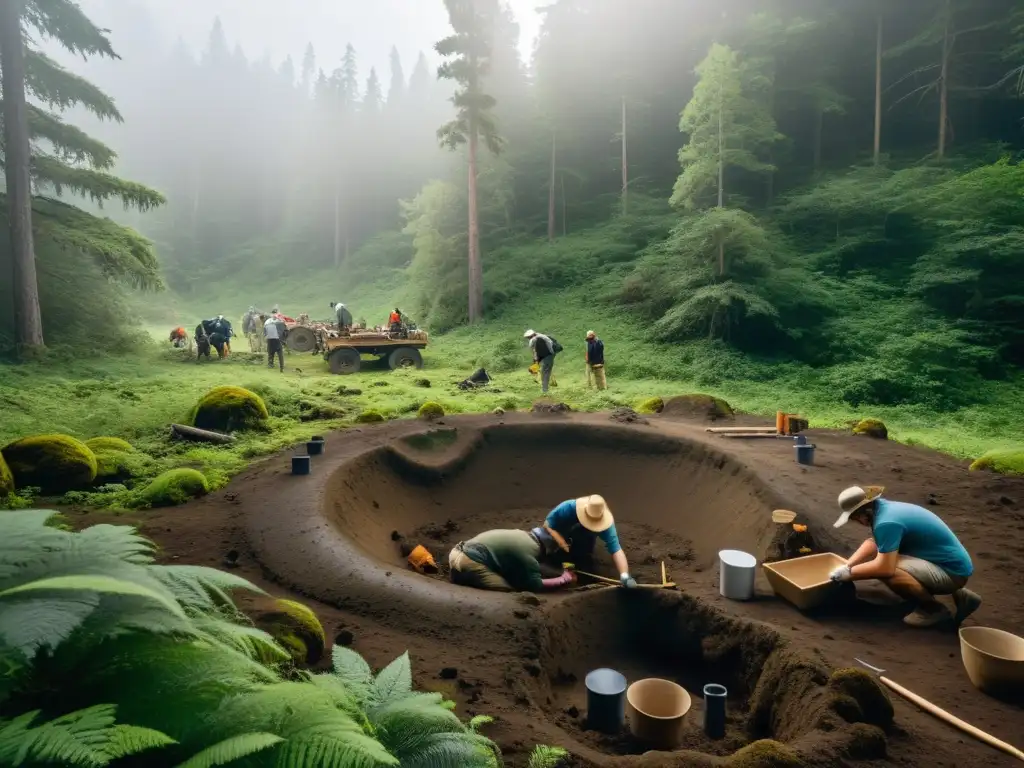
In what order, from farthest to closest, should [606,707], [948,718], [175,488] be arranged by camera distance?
1. [175,488]
2. [606,707]
3. [948,718]

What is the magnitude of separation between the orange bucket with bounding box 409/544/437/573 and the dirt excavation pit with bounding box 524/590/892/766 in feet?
7.82

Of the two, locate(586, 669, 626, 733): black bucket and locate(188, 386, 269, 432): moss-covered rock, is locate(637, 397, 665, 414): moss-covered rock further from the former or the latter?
locate(586, 669, 626, 733): black bucket

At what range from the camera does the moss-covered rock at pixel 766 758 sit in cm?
356

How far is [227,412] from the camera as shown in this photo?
11.7 meters

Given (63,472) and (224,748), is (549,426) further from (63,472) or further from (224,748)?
(224,748)

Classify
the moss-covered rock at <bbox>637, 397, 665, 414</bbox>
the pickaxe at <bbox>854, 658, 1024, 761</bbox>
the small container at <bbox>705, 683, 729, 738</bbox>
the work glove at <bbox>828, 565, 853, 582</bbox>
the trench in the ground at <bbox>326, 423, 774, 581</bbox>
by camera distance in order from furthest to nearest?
the moss-covered rock at <bbox>637, 397, 665, 414</bbox> → the trench in the ground at <bbox>326, 423, 774, 581</bbox> → the work glove at <bbox>828, 565, 853, 582</bbox> → the small container at <bbox>705, 683, 729, 738</bbox> → the pickaxe at <bbox>854, 658, 1024, 761</bbox>

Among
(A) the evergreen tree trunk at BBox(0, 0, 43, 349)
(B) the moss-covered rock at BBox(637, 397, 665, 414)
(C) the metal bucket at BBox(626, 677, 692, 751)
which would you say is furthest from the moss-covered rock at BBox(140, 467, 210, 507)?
(A) the evergreen tree trunk at BBox(0, 0, 43, 349)

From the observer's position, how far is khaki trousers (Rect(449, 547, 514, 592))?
6738 millimetres

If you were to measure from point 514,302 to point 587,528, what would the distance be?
1907cm

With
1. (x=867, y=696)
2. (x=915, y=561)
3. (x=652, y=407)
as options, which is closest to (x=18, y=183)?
(x=652, y=407)

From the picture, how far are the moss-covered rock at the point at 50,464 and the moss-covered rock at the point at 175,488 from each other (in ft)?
3.21

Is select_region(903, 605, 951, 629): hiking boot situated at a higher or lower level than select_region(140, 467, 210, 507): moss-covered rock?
lower

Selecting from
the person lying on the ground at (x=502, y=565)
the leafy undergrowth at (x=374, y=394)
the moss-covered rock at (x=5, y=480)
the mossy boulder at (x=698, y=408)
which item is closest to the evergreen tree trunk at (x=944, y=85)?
A: the leafy undergrowth at (x=374, y=394)

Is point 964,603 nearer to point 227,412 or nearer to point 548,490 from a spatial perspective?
point 548,490
